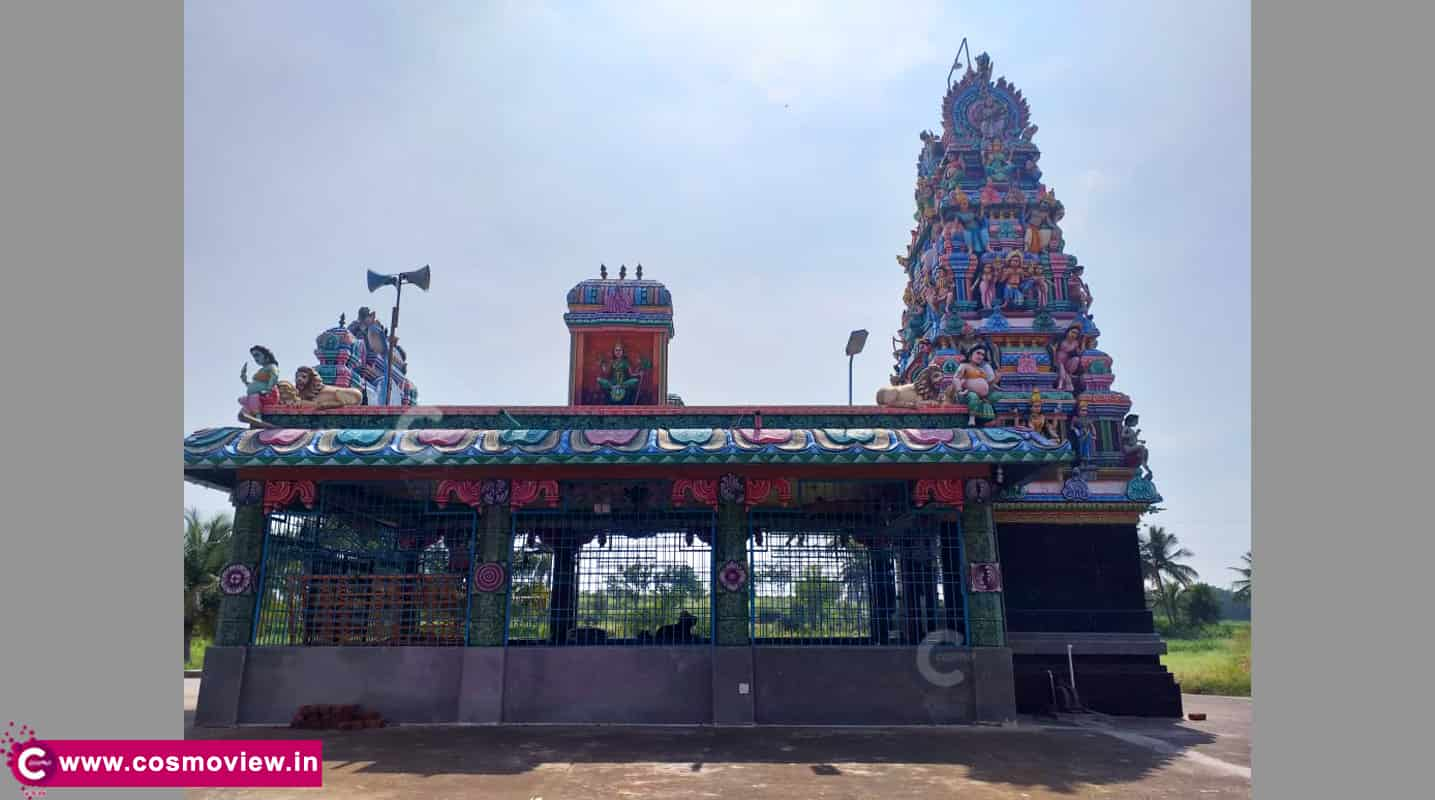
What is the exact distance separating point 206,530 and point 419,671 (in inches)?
1007

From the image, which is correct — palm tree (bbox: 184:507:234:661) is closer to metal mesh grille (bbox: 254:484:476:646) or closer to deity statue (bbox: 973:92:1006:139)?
metal mesh grille (bbox: 254:484:476:646)

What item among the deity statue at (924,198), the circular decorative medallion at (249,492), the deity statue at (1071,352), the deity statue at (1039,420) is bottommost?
the circular decorative medallion at (249,492)

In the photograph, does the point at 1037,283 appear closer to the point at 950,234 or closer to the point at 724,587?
the point at 950,234

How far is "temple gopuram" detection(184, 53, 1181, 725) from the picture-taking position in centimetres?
1666

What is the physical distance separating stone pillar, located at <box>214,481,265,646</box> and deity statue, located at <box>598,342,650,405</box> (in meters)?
7.71

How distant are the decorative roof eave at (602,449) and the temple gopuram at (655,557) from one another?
5 cm

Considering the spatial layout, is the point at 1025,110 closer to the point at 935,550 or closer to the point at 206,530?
the point at 935,550

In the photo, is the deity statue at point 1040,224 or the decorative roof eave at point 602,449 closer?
the decorative roof eave at point 602,449

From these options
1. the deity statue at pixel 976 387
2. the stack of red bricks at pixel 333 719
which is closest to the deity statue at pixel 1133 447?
the deity statue at pixel 976 387

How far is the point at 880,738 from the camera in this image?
1517 cm

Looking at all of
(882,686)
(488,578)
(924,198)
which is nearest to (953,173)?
(924,198)

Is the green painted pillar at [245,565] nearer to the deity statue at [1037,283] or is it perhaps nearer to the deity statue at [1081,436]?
the deity statue at [1081,436]

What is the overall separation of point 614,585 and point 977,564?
760cm

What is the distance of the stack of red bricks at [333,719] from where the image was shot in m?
16.1
